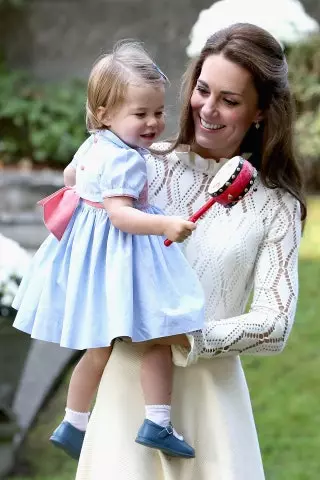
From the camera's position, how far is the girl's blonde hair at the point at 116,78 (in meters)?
2.65

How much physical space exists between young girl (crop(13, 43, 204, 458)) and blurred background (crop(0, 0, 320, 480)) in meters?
0.36

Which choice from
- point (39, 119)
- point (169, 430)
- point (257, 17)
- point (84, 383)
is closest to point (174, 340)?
point (169, 430)

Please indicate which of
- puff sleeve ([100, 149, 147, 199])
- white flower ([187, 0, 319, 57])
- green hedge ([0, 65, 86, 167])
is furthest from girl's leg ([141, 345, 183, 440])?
green hedge ([0, 65, 86, 167])

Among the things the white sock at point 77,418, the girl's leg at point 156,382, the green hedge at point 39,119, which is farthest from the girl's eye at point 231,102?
the green hedge at point 39,119

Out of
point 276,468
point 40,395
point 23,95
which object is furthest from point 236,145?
point 23,95

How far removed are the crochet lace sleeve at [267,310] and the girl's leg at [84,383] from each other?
0.23m

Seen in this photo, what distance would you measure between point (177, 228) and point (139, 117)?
36 centimetres

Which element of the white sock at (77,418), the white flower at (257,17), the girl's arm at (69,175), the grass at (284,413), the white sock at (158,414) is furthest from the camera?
the grass at (284,413)

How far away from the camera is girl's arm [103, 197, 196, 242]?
7.91ft

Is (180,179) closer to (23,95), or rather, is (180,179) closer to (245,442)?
(245,442)

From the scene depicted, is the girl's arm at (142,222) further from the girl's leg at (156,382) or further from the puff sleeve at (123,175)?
the girl's leg at (156,382)

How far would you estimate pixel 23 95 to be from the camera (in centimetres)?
1354

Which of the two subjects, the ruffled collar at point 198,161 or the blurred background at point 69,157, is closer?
the ruffled collar at point 198,161

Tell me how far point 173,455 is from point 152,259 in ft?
1.61
